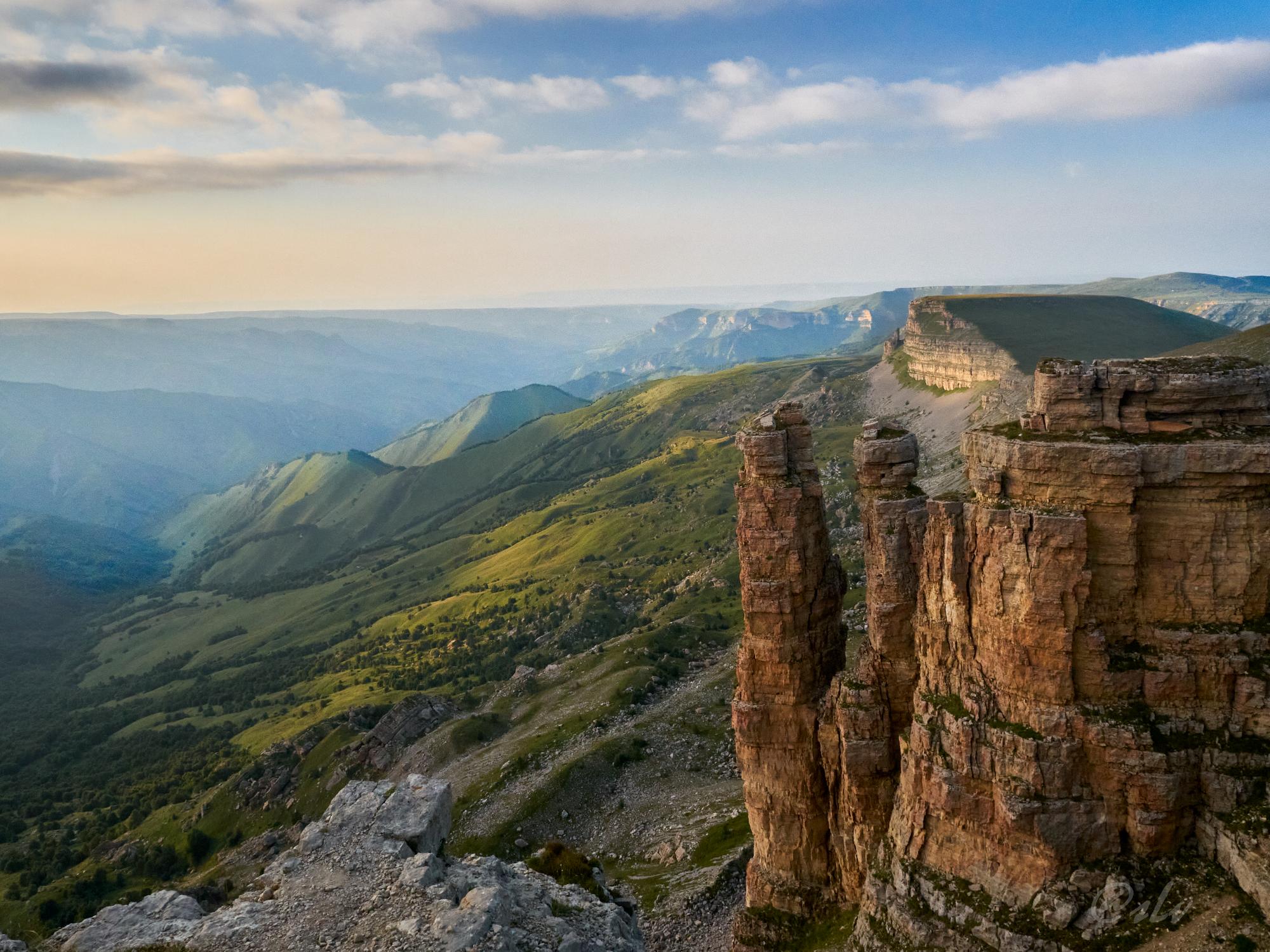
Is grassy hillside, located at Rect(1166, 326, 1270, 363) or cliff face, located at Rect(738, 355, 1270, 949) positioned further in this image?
grassy hillside, located at Rect(1166, 326, 1270, 363)

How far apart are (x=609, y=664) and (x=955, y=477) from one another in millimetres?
81488

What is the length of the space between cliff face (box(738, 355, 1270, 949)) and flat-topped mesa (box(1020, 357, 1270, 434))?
0.08 metres

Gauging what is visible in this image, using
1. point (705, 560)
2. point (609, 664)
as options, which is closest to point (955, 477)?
point (705, 560)

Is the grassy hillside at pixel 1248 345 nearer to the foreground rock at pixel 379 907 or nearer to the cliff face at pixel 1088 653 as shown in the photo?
the cliff face at pixel 1088 653

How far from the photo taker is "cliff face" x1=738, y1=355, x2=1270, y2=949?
98.5 feet

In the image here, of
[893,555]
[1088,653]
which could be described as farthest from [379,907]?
[1088,653]

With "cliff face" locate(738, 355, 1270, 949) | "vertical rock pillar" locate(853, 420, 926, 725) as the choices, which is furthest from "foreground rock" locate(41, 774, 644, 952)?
"vertical rock pillar" locate(853, 420, 926, 725)

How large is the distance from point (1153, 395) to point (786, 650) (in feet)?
72.9

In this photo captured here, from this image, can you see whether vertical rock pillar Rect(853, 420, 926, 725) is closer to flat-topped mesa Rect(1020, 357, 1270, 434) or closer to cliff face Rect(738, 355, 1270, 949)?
cliff face Rect(738, 355, 1270, 949)

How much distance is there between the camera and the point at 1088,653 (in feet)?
103

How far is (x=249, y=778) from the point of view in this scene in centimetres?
13012

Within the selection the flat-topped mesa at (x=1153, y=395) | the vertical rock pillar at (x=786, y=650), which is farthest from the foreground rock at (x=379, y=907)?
the flat-topped mesa at (x=1153, y=395)

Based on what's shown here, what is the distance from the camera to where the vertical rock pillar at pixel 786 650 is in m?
42.7

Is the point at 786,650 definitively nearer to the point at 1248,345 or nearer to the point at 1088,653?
the point at 1088,653
